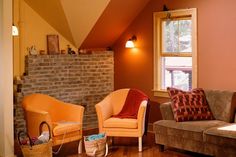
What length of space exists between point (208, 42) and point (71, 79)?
8.13 feet

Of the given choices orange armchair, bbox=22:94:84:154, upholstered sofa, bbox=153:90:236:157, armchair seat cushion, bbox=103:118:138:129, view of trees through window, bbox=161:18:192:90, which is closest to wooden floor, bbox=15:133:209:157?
upholstered sofa, bbox=153:90:236:157

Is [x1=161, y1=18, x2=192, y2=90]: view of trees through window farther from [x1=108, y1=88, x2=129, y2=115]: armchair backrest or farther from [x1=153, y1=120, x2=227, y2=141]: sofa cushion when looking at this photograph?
[x1=153, y1=120, x2=227, y2=141]: sofa cushion

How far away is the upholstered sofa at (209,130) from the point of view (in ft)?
15.3

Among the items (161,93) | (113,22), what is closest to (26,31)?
(113,22)

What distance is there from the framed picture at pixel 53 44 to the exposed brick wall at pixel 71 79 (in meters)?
0.09

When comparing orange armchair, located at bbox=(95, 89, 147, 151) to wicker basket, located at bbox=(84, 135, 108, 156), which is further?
orange armchair, located at bbox=(95, 89, 147, 151)

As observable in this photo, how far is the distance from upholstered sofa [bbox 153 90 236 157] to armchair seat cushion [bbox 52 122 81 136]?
1.14 m

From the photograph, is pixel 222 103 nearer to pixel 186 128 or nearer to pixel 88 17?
pixel 186 128

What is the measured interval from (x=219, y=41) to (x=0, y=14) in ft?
10.2

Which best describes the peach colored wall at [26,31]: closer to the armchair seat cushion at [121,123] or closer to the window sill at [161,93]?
the armchair seat cushion at [121,123]

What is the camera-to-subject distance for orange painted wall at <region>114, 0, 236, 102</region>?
5504 millimetres

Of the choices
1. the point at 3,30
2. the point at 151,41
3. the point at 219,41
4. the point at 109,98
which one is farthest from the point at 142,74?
the point at 3,30

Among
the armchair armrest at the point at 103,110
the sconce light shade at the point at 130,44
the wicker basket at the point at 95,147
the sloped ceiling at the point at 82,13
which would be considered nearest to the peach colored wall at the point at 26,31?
the sloped ceiling at the point at 82,13

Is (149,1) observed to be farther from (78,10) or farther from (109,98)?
(109,98)
